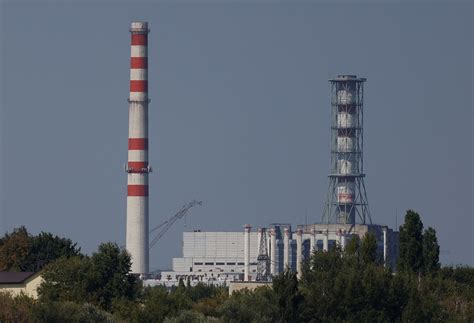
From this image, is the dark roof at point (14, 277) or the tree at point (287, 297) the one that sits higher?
the dark roof at point (14, 277)

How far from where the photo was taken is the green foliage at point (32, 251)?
8562 cm

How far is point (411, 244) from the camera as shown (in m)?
73.3

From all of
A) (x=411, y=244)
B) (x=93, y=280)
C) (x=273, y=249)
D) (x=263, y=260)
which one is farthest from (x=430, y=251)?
(x=273, y=249)

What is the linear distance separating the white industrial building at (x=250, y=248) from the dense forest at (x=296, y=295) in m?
87.1

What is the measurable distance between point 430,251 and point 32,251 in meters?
21.8

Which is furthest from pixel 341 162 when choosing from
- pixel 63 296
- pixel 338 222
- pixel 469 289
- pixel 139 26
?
pixel 63 296

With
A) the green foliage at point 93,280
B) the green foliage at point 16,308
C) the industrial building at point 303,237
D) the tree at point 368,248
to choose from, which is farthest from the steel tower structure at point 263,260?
the green foliage at point 16,308

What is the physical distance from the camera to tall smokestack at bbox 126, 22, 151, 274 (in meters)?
→ 127

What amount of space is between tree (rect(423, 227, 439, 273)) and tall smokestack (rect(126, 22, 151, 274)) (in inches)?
2104

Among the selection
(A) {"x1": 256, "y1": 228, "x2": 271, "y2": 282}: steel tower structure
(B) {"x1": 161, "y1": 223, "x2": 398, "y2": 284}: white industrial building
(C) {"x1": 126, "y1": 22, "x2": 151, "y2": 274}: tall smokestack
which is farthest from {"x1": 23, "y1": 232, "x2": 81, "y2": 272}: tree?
(B) {"x1": 161, "y1": 223, "x2": 398, "y2": 284}: white industrial building

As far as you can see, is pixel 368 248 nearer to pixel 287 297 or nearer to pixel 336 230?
pixel 287 297

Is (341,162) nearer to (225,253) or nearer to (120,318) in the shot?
(225,253)

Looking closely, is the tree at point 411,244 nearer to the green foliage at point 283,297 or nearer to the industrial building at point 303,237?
the green foliage at point 283,297

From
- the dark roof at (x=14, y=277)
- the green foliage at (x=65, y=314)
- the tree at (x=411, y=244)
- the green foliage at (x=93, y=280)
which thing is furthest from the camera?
the tree at (x=411, y=244)
